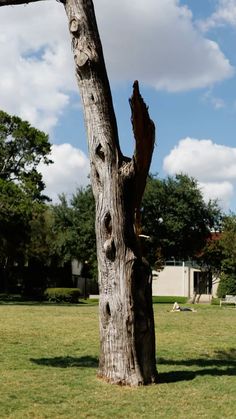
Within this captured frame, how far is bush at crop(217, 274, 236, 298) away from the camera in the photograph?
49.8 metres

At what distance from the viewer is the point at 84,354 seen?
1175cm

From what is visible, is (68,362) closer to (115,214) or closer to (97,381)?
(97,381)

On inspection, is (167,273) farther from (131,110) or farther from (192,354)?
(131,110)

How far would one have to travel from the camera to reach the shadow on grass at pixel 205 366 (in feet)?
29.8

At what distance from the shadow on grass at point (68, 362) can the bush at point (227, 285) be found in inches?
1542

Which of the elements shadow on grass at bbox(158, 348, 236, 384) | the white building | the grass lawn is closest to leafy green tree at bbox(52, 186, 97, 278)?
the white building

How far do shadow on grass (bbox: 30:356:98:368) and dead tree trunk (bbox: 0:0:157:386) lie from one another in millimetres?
1588

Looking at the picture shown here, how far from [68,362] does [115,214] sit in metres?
3.26

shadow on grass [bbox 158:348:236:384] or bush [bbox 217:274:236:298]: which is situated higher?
bush [bbox 217:274:236:298]

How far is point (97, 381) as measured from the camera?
8.52 metres

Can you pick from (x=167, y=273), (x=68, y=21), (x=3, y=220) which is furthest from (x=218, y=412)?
(x=167, y=273)

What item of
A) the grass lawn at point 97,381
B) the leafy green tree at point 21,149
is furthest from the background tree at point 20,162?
the grass lawn at point 97,381

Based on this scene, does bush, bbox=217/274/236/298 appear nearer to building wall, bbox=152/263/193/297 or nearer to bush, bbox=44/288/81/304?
building wall, bbox=152/263/193/297

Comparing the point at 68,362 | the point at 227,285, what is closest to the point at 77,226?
the point at 227,285
